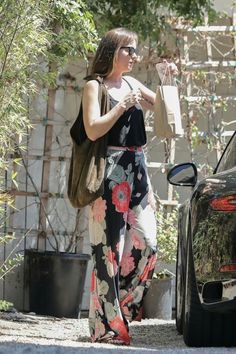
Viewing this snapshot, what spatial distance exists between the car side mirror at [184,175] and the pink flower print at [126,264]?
0.63 metres

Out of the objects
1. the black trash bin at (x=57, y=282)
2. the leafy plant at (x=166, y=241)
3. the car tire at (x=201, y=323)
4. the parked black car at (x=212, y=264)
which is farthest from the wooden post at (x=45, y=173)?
the car tire at (x=201, y=323)

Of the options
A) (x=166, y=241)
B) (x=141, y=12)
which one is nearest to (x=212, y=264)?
(x=166, y=241)

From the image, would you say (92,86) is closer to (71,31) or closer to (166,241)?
(71,31)

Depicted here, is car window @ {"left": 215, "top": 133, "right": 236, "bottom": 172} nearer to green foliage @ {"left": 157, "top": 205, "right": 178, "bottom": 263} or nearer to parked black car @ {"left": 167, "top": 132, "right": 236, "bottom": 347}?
parked black car @ {"left": 167, "top": 132, "right": 236, "bottom": 347}

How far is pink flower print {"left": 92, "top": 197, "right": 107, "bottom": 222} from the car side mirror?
603 millimetres

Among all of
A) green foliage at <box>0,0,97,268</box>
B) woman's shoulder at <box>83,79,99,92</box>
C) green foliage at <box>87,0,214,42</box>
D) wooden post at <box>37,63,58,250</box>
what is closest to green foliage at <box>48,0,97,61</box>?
green foliage at <box>0,0,97,268</box>

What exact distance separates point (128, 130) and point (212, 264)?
1032mm

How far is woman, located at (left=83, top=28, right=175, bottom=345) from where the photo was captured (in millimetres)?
5371

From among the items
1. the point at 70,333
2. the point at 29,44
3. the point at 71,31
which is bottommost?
the point at 70,333

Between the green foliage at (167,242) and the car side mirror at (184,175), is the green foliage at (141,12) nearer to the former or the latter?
the green foliage at (167,242)

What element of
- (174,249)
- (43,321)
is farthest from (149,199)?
(174,249)

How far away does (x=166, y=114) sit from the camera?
543 cm

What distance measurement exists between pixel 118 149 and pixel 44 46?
1720mm

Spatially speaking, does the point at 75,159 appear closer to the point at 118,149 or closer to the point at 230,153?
the point at 118,149
